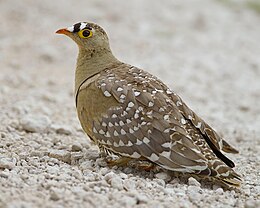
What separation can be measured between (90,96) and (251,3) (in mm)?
12927

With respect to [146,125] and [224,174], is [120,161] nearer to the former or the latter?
[146,125]

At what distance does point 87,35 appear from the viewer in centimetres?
662

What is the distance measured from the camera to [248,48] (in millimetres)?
14445

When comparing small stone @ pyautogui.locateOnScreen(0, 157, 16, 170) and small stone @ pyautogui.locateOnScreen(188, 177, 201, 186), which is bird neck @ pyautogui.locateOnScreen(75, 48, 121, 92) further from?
small stone @ pyautogui.locateOnScreen(188, 177, 201, 186)

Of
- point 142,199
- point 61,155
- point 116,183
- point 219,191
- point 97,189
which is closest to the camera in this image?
point 142,199

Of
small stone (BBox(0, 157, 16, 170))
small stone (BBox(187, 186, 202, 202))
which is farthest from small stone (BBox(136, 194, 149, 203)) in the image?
small stone (BBox(0, 157, 16, 170))

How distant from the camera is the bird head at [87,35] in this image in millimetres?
6617

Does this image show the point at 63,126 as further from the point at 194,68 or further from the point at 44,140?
the point at 194,68

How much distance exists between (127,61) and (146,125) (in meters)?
6.83

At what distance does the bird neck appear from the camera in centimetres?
655

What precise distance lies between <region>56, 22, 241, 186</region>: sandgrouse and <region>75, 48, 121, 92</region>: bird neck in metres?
0.13

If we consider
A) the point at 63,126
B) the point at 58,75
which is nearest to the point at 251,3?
the point at 58,75

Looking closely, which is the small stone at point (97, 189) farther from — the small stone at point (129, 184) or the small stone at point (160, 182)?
the small stone at point (160, 182)

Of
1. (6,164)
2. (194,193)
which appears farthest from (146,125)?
(6,164)
